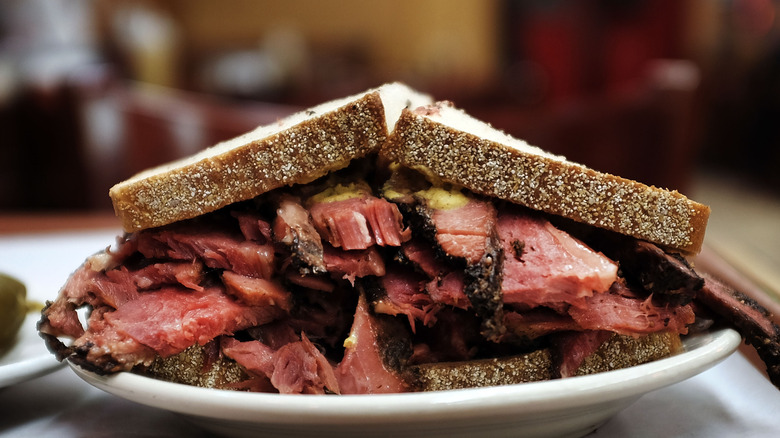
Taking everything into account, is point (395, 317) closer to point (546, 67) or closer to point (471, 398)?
point (471, 398)

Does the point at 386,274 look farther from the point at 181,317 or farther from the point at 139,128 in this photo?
the point at 139,128

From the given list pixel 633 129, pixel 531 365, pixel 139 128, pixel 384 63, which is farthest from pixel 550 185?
pixel 384 63

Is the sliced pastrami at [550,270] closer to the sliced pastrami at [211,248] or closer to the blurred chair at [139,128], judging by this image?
the sliced pastrami at [211,248]

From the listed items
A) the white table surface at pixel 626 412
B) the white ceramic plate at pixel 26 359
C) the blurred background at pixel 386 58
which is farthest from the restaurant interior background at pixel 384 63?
the white table surface at pixel 626 412

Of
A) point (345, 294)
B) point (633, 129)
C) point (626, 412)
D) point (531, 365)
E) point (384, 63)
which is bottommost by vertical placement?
point (384, 63)

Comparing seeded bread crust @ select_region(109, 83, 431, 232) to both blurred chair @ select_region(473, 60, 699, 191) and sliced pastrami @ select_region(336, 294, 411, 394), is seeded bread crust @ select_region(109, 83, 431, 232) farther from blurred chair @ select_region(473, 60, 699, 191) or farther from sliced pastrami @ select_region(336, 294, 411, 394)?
blurred chair @ select_region(473, 60, 699, 191)

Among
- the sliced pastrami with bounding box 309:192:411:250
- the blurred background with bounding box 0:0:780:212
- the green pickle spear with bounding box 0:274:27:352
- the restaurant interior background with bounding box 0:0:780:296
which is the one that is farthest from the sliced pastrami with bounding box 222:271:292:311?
the blurred background with bounding box 0:0:780:212
